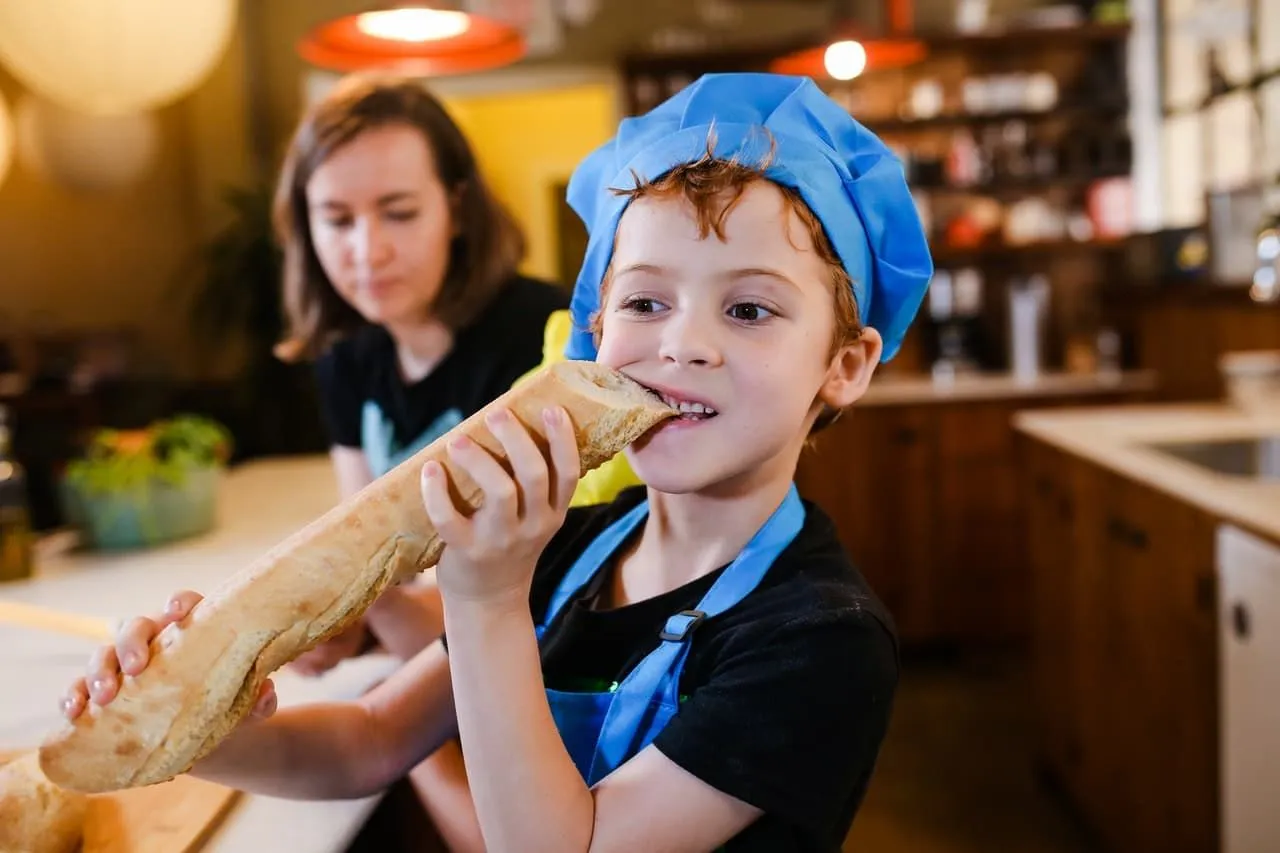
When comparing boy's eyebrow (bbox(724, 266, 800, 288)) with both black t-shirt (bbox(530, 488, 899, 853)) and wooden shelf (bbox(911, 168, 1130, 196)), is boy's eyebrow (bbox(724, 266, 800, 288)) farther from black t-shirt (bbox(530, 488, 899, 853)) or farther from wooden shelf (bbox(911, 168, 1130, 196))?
wooden shelf (bbox(911, 168, 1130, 196))

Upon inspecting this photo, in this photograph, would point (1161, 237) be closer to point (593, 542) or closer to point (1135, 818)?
point (1135, 818)

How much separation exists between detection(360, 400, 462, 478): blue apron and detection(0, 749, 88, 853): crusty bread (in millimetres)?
771

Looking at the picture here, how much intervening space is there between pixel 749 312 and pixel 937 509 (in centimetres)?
344

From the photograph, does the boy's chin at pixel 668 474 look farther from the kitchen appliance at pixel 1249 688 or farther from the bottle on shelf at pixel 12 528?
the bottle on shelf at pixel 12 528

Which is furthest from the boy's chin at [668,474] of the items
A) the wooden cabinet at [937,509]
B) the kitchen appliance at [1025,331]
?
the kitchen appliance at [1025,331]

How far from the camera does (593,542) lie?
1068mm

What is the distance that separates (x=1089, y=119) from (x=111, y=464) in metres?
4.27

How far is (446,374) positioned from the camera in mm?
1616

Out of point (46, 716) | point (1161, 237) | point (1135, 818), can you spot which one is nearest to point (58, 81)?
point (46, 716)

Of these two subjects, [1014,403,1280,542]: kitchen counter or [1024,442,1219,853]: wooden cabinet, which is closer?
[1014,403,1280,542]: kitchen counter

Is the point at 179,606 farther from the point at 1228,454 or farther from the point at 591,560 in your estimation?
the point at 1228,454

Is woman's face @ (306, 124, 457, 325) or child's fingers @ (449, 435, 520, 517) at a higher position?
woman's face @ (306, 124, 457, 325)

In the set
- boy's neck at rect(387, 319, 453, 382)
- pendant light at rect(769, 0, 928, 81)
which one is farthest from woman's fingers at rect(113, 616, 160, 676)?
pendant light at rect(769, 0, 928, 81)

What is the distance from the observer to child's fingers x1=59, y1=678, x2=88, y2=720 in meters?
0.74
